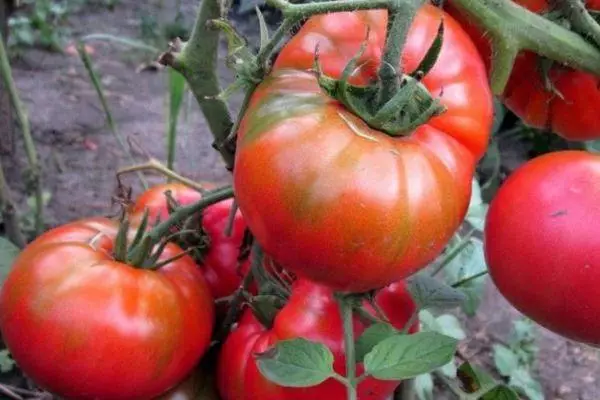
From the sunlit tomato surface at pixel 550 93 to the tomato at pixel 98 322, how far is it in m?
0.35

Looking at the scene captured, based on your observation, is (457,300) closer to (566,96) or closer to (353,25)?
(566,96)

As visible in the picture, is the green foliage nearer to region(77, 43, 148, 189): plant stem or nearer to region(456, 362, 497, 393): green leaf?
region(456, 362, 497, 393): green leaf

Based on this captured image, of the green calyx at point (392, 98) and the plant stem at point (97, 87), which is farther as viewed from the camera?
the plant stem at point (97, 87)

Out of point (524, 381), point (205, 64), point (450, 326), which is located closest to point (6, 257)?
point (205, 64)

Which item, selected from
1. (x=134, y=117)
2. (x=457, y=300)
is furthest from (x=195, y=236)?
(x=134, y=117)

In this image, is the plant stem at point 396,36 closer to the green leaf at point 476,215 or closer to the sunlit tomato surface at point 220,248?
the sunlit tomato surface at point 220,248

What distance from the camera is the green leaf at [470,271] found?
→ 1236 millimetres

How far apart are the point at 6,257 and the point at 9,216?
27cm

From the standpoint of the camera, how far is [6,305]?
851 mm

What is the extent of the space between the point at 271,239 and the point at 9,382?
871 millimetres

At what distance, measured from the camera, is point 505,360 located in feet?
5.41

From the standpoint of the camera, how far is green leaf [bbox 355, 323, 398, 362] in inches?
29.9

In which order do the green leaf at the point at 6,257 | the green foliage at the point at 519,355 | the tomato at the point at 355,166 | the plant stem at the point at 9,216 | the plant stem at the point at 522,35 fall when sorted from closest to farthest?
the tomato at the point at 355,166 < the plant stem at the point at 522,35 < the green leaf at the point at 6,257 < the plant stem at the point at 9,216 < the green foliage at the point at 519,355

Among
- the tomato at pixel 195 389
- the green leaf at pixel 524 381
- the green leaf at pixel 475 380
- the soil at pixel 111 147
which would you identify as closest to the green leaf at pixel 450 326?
the green leaf at pixel 524 381
